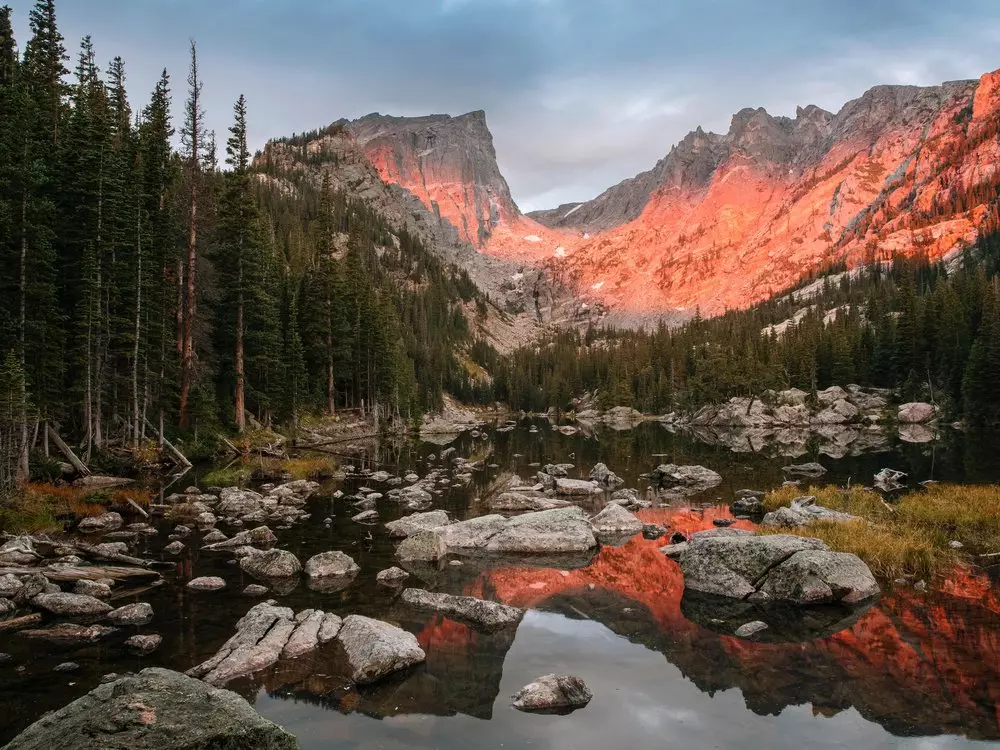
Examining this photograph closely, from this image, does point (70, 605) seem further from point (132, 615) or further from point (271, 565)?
point (271, 565)

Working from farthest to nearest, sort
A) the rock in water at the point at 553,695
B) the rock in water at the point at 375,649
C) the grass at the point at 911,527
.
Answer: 1. the grass at the point at 911,527
2. the rock in water at the point at 375,649
3. the rock in water at the point at 553,695

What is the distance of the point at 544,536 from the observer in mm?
20203

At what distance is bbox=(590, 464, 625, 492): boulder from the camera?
34.7m

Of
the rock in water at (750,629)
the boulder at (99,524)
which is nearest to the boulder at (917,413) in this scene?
the rock in water at (750,629)

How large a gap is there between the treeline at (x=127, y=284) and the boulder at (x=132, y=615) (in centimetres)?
1316

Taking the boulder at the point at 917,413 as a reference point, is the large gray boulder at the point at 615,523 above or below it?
above

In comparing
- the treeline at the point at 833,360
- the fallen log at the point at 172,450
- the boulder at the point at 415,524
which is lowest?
the boulder at the point at 415,524

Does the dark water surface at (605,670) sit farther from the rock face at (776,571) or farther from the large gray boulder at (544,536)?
the large gray boulder at (544,536)

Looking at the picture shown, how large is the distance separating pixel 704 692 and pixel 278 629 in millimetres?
8015

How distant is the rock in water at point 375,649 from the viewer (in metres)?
10.0

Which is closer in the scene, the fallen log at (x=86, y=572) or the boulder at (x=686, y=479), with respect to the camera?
the fallen log at (x=86, y=572)

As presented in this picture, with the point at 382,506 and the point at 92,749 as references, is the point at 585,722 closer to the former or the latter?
the point at 92,749

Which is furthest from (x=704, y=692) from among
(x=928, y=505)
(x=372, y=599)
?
(x=928, y=505)

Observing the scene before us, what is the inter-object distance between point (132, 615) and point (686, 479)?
31.0 metres
